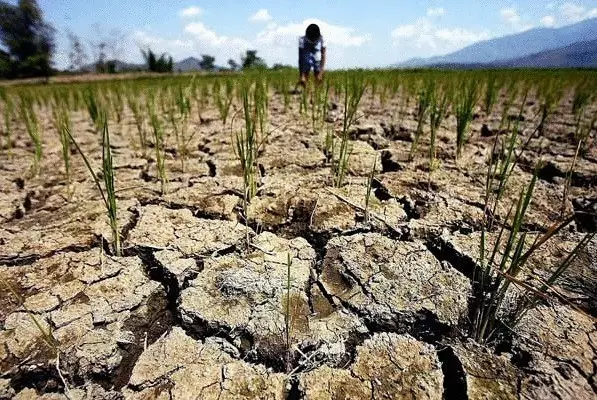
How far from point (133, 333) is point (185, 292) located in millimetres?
165

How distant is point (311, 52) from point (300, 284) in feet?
13.2

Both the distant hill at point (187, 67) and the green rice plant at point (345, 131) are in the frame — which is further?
the distant hill at point (187, 67)

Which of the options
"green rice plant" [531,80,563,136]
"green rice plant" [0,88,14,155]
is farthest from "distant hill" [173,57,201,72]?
"green rice plant" [531,80,563,136]

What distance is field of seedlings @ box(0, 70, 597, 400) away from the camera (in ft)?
2.46

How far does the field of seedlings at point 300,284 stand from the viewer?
0.75 m

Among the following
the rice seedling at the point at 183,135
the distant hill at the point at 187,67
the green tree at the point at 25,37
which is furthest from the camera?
the green tree at the point at 25,37

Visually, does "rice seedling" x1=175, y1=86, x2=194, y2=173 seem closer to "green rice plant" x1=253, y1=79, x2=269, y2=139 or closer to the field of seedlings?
the field of seedlings

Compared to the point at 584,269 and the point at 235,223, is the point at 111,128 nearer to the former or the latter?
the point at 235,223

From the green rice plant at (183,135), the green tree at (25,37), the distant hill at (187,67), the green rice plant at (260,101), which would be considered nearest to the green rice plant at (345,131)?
the green rice plant at (260,101)

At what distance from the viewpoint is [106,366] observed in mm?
789

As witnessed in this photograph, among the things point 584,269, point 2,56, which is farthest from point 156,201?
point 2,56

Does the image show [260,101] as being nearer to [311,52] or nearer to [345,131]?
[345,131]

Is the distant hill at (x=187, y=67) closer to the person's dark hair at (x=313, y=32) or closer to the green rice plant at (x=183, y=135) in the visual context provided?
the person's dark hair at (x=313, y=32)

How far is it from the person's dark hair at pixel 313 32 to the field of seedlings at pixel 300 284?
321cm
